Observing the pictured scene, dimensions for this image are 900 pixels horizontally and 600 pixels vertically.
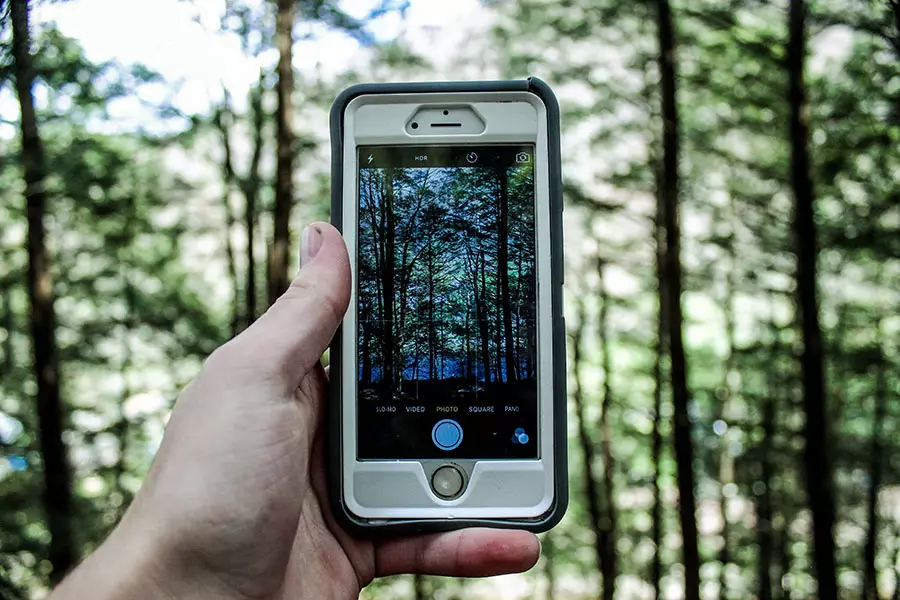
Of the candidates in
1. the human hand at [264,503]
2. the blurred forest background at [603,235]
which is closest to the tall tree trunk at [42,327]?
the blurred forest background at [603,235]

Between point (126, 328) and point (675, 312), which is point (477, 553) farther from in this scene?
point (126, 328)

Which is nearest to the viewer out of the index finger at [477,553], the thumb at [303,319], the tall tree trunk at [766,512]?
the thumb at [303,319]

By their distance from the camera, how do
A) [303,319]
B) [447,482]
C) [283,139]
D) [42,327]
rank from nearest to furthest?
1. [303,319]
2. [447,482]
3. [42,327]
4. [283,139]

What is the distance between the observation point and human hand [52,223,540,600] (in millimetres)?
1763

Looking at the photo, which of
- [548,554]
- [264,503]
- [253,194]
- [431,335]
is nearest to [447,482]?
[431,335]

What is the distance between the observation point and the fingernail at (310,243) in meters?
2.27

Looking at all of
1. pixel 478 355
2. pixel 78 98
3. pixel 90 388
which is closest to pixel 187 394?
pixel 478 355

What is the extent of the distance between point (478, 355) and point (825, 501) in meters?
5.83

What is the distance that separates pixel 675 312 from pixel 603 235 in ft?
22.2

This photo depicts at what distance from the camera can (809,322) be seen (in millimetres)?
6781

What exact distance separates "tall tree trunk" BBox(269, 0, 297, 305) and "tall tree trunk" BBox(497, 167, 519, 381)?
5.48 meters

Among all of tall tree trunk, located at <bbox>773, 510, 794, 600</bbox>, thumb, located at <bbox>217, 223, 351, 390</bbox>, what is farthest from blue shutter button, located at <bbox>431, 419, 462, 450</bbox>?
tall tree trunk, located at <bbox>773, 510, 794, 600</bbox>

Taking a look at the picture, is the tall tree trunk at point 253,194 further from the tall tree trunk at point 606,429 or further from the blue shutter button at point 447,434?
the tall tree trunk at point 606,429

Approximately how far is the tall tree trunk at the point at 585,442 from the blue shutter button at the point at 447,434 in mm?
13020
